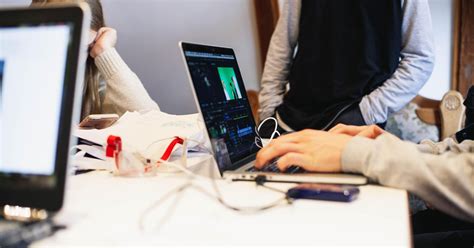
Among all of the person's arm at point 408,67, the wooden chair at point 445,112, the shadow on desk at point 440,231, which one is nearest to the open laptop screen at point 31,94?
the shadow on desk at point 440,231

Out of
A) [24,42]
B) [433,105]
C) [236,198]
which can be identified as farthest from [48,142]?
[433,105]

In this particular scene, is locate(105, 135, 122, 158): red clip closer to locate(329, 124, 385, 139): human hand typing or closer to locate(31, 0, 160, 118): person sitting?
locate(329, 124, 385, 139): human hand typing

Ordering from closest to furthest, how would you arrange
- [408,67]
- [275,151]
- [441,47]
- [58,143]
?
[58,143], [275,151], [408,67], [441,47]

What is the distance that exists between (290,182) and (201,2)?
1918 millimetres

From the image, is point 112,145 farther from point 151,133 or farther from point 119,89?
point 119,89

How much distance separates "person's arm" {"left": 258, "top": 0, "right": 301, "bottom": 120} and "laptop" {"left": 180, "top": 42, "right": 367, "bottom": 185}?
87cm

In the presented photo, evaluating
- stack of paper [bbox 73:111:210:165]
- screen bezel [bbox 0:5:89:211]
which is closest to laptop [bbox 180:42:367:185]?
stack of paper [bbox 73:111:210:165]

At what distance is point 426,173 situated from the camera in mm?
708

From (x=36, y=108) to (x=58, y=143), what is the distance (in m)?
0.06

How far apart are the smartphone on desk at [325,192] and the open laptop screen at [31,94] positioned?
33 centimetres

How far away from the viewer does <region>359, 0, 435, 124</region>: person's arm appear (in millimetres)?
1742

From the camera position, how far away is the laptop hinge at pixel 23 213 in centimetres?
63

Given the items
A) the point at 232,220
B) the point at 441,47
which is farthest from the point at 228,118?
the point at 441,47

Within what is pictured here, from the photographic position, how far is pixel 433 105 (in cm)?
215
